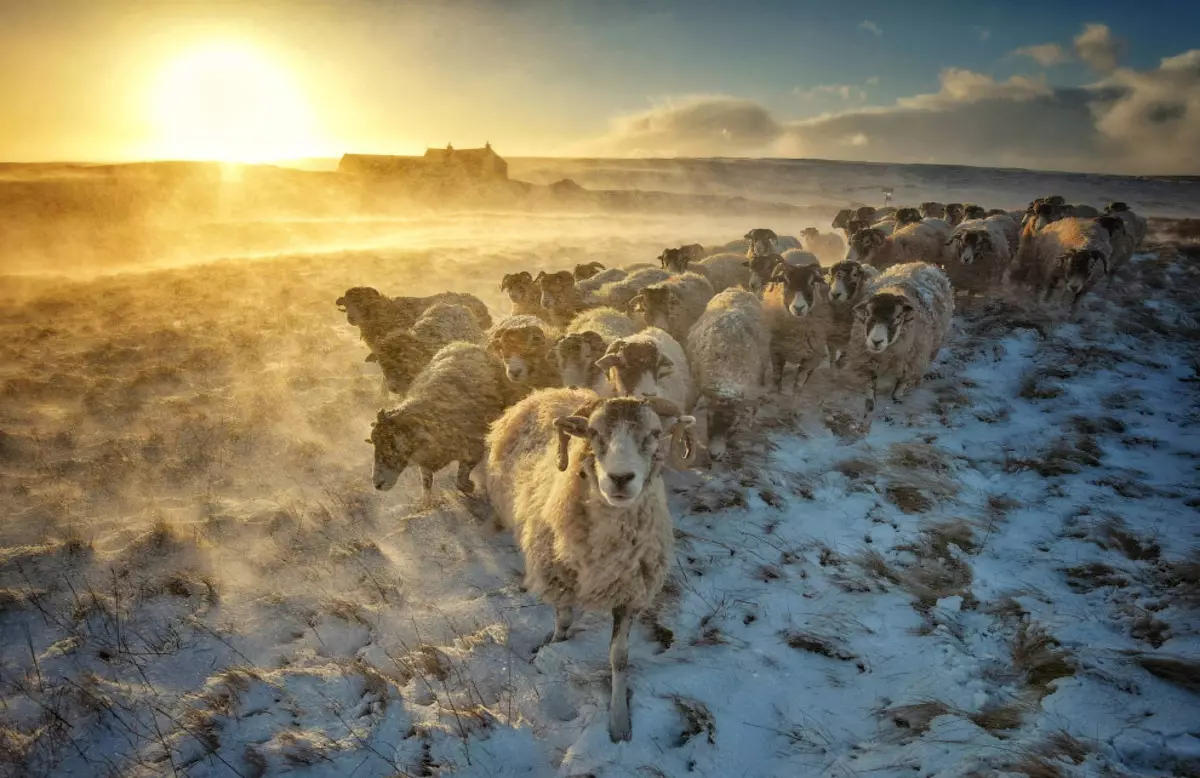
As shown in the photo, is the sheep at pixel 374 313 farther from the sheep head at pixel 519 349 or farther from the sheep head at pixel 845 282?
the sheep head at pixel 845 282

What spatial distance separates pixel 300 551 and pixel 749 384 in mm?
6499

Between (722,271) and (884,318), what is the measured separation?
628 cm

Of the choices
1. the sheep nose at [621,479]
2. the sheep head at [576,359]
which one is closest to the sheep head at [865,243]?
the sheep head at [576,359]

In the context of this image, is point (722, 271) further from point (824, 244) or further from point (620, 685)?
point (620, 685)

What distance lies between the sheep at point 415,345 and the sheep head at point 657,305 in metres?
3.19

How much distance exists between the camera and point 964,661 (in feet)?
13.5

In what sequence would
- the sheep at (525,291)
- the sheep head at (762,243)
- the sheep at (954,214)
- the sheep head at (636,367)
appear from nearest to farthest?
the sheep head at (636,367), the sheep at (525,291), the sheep head at (762,243), the sheep at (954,214)

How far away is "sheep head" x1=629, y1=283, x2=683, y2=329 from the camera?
31.7 feet

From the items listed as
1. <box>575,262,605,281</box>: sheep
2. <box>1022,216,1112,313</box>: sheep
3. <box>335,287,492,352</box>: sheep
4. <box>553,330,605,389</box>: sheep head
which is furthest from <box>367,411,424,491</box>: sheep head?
<box>1022,216,1112,313</box>: sheep

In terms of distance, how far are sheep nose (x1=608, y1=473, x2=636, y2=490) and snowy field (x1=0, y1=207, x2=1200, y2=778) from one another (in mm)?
1826

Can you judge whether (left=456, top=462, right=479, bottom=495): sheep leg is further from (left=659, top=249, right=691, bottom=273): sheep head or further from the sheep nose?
(left=659, top=249, right=691, bottom=273): sheep head

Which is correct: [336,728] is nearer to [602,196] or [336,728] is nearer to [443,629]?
[443,629]

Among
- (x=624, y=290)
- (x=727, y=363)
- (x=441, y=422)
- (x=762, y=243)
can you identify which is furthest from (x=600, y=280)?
(x=441, y=422)

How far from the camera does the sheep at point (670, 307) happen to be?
966 cm
